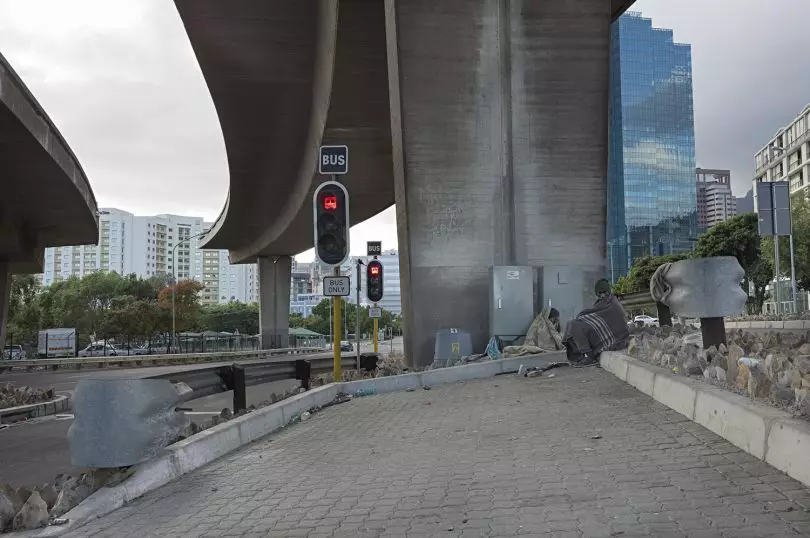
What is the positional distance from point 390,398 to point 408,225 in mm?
5336

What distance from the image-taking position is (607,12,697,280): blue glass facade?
100 metres

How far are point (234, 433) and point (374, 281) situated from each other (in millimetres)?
13143

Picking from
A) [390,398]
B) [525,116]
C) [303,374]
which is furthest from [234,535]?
[525,116]

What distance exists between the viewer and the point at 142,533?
3846mm

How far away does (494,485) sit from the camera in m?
4.23

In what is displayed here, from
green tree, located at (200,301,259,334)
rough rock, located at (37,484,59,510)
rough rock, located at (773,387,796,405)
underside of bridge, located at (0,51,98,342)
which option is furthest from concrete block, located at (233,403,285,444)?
green tree, located at (200,301,259,334)

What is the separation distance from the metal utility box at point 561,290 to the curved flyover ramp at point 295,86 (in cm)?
804

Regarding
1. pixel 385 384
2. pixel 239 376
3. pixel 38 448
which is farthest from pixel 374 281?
pixel 38 448

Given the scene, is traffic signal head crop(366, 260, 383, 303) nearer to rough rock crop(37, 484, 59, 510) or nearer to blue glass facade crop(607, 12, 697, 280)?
rough rock crop(37, 484, 59, 510)

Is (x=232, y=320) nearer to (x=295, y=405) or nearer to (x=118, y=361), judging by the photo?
(x=118, y=361)

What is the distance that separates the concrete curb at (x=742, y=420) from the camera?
3670mm

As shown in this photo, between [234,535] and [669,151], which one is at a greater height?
[669,151]

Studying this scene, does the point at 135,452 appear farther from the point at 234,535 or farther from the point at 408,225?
the point at 408,225

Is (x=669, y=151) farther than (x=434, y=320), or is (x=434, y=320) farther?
(x=669, y=151)
